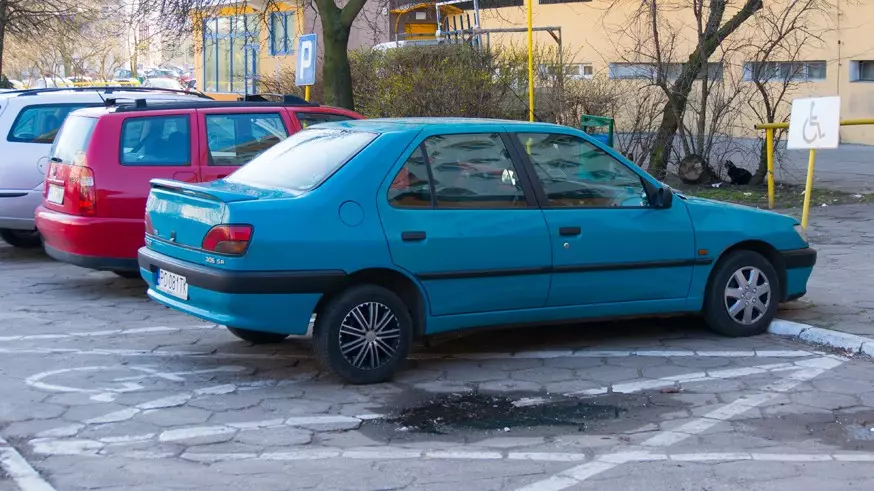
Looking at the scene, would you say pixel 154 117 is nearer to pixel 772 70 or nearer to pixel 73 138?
pixel 73 138

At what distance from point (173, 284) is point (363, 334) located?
1228 millimetres

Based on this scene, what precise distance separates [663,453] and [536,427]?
28.8 inches

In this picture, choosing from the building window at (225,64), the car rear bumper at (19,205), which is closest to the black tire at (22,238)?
A: the car rear bumper at (19,205)

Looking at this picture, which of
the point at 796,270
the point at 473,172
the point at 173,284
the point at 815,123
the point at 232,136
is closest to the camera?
the point at 173,284

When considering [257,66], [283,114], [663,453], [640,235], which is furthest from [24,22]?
[663,453]

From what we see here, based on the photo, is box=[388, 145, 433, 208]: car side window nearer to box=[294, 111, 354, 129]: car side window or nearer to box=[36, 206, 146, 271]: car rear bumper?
box=[36, 206, 146, 271]: car rear bumper

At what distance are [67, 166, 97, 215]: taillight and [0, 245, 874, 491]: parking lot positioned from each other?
46.7 inches

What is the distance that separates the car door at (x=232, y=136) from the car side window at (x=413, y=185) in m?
3.34

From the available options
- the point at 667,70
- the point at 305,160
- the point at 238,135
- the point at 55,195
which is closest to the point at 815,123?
the point at 238,135

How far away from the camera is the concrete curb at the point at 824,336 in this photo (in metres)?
7.44

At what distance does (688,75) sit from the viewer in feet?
53.7

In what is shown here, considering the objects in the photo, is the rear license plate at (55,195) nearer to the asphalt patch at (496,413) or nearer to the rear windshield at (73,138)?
the rear windshield at (73,138)

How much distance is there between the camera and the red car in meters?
9.29

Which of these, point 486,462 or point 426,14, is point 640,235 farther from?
point 426,14
